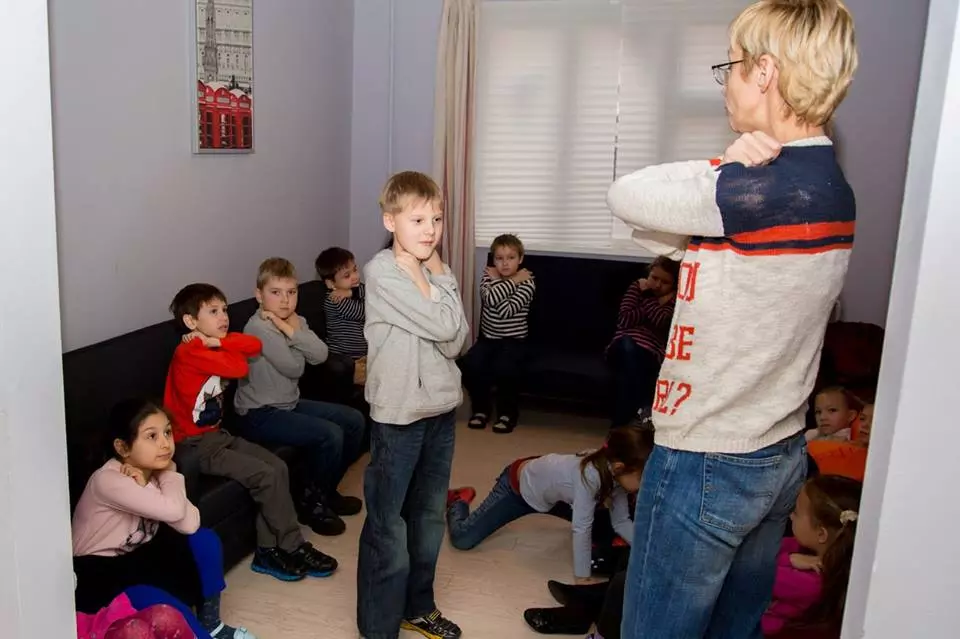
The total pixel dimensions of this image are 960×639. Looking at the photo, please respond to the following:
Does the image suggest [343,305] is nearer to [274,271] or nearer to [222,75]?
[274,271]

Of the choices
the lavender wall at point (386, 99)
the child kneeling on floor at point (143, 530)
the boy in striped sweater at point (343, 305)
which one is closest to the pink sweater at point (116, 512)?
the child kneeling on floor at point (143, 530)

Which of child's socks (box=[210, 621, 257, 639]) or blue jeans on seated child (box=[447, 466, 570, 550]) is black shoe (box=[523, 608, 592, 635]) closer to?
blue jeans on seated child (box=[447, 466, 570, 550])

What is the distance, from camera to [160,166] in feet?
12.7

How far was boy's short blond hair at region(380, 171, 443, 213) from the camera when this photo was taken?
2.46 m

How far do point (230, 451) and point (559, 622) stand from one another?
1.33 meters

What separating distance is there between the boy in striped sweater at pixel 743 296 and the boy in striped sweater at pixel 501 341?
356 centimetres

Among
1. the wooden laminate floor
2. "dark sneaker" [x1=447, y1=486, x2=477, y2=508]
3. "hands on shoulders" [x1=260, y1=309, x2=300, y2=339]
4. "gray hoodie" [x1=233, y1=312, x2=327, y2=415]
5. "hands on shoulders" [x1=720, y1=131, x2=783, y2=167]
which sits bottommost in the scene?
the wooden laminate floor

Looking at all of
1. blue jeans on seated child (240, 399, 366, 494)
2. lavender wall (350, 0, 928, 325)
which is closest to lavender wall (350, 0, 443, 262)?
lavender wall (350, 0, 928, 325)

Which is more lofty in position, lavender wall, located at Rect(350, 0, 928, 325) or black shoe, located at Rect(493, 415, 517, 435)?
lavender wall, located at Rect(350, 0, 928, 325)

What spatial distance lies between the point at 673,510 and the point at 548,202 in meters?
4.48

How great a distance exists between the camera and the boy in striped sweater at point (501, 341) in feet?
16.9

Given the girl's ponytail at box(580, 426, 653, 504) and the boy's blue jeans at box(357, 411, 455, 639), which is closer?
the boy's blue jeans at box(357, 411, 455, 639)

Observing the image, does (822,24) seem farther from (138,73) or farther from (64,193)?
(138,73)

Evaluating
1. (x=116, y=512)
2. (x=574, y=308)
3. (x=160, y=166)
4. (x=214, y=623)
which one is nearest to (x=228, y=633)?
(x=214, y=623)
